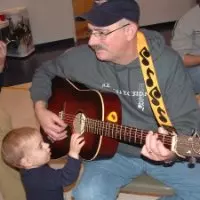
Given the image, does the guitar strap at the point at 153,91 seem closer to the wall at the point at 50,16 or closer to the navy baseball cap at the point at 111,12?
the navy baseball cap at the point at 111,12

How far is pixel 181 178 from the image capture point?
5.36 feet

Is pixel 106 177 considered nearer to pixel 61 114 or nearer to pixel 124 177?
pixel 124 177

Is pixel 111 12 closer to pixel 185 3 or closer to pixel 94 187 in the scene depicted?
pixel 94 187

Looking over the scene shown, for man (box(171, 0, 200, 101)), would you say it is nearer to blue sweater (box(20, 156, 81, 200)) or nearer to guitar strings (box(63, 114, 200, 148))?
guitar strings (box(63, 114, 200, 148))

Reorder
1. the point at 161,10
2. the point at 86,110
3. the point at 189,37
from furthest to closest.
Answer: the point at 161,10, the point at 189,37, the point at 86,110

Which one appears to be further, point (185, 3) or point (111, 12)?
point (185, 3)

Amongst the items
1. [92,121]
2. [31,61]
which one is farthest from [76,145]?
[31,61]

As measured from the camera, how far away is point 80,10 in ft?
15.9

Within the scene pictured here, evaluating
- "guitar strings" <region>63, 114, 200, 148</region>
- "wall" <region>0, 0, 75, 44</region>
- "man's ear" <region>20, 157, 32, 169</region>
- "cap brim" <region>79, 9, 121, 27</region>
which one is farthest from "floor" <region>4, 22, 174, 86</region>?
"cap brim" <region>79, 9, 121, 27</region>

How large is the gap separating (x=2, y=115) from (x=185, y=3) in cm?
403

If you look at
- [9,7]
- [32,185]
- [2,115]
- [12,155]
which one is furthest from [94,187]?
[9,7]

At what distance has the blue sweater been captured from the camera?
1.62m

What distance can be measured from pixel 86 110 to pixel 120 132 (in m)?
0.26

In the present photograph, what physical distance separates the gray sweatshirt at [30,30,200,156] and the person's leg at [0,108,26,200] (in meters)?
0.21
